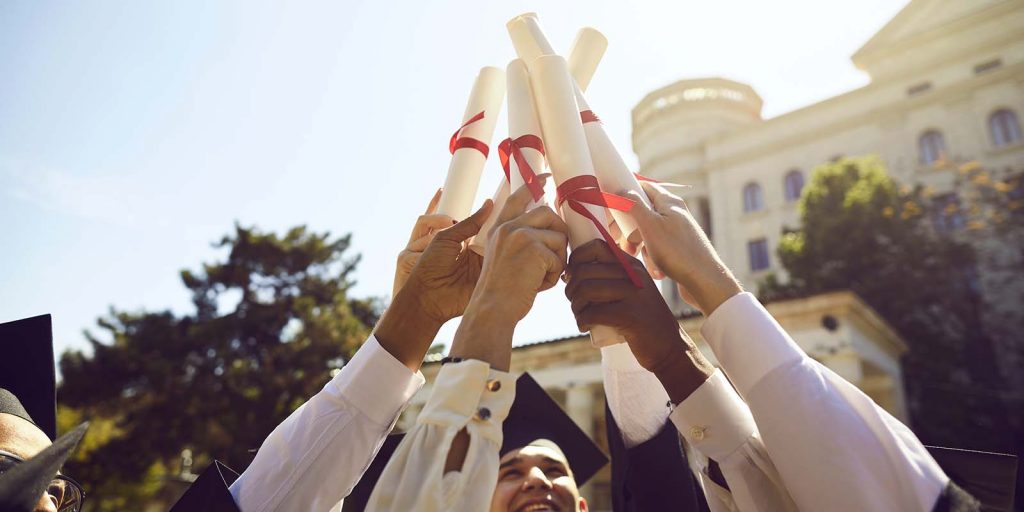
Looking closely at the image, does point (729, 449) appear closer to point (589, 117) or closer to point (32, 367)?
point (589, 117)

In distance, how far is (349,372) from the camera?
7.84 feet

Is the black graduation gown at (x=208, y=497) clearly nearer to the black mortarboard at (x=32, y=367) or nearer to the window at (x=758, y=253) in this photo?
the black mortarboard at (x=32, y=367)

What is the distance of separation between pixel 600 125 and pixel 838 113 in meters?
41.8

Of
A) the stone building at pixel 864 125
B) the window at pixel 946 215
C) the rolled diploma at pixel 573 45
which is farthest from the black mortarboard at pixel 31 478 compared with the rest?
the window at pixel 946 215

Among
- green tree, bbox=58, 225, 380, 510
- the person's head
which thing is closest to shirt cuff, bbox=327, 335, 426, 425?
the person's head

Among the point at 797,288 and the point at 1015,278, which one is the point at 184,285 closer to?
the point at 797,288

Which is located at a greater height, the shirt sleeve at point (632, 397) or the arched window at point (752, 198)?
the arched window at point (752, 198)

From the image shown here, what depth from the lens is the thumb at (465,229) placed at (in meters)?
2.36

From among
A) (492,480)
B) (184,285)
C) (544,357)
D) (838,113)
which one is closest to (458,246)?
(492,480)

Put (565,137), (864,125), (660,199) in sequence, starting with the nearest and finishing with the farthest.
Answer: (660,199), (565,137), (864,125)

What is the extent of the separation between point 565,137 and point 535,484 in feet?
7.39

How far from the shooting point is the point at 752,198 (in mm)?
40719

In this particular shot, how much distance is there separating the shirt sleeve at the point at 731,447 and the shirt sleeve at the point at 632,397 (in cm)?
65

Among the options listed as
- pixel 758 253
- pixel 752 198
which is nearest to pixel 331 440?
pixel 758 253
